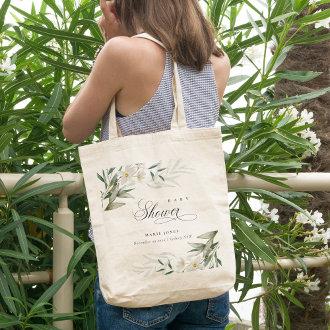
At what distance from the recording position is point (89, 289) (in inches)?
86.7

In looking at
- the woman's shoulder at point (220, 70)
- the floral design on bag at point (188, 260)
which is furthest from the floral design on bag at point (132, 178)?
the woman's shoulder at point (220, 70)

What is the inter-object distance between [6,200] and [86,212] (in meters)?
0.35

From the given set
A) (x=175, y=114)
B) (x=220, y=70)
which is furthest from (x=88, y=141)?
(x=175, y=114)

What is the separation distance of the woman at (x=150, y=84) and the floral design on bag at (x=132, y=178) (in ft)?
0.25

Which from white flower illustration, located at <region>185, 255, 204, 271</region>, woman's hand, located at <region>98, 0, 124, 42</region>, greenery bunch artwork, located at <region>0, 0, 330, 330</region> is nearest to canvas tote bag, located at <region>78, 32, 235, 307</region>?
white flower illustration, located at <region>185, 255, 204, 271</region>

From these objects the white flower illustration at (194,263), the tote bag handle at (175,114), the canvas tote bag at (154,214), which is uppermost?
the tote bag handle at (175,114)

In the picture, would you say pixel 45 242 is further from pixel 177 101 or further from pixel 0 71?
pixel 177 101

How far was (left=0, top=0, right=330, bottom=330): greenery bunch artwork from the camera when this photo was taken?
2.04m

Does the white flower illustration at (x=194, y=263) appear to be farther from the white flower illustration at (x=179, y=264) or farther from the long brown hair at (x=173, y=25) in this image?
the long brown hair at (x=173, y=25)

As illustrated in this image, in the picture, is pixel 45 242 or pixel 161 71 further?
pixel 45 242

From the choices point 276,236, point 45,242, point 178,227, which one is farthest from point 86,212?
point 178,227

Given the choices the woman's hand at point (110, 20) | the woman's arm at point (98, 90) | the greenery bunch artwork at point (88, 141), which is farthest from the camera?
the greenery bunch artwork at point (88, 141)

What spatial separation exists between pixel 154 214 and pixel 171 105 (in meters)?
0.22

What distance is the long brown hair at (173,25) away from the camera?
1.69 metres
